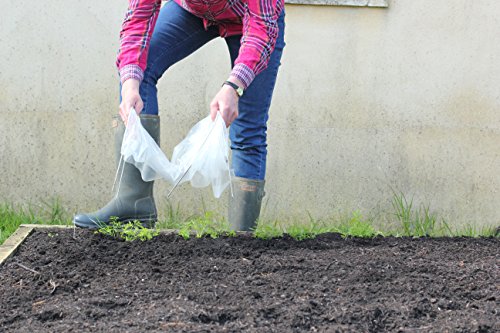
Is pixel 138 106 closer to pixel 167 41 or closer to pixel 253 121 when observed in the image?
pixel 167 41

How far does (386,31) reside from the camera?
452cm

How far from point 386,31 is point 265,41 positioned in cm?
176

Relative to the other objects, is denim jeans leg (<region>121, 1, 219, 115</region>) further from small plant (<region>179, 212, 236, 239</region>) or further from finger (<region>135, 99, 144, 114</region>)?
small plant (<region>179, 212, 236, 239</region>)

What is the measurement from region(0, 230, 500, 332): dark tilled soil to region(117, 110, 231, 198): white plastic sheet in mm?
304

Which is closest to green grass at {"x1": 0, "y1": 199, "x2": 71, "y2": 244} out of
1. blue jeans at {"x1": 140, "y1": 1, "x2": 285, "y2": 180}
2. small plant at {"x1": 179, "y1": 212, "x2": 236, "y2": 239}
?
small plant at {"x1": 179, "y1": 212, "x2": 236, "y2": 239}

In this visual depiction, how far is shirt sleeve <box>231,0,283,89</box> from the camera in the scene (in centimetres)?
291

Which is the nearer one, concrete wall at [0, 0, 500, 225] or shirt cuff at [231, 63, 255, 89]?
shirt cuff at [231, 63, 255, 89]

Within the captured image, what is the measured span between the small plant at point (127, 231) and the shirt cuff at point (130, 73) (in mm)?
586

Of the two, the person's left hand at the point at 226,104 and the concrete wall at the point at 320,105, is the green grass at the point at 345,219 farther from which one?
the person's left hand at the point at 226,104

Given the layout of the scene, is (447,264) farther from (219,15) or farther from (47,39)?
(47,39)

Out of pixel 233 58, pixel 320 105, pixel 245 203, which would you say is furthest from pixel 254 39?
pixel 320 105

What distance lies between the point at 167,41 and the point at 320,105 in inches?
60.0

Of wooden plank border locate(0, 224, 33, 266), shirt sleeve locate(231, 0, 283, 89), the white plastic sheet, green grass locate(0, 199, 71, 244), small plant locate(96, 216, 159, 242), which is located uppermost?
shirt sleeve locate(231, 0, 283, 89)

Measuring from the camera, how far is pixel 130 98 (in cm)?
292
